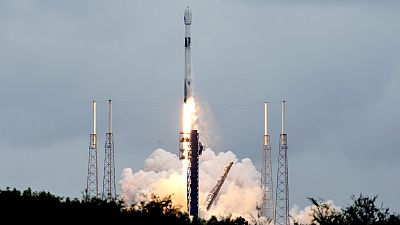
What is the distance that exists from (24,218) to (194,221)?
A: 625 inches

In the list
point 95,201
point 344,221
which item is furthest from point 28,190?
point 344,221

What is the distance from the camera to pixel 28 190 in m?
152

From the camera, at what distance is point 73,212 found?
461 feet

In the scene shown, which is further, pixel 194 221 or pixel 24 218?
pixel 194 221

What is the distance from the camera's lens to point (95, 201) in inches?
5748

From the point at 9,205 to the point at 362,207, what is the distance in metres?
29.8

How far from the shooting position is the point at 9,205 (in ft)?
467

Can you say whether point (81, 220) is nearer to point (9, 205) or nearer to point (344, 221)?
point (9, 205)

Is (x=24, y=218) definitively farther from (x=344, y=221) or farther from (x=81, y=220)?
(x=344, y=221)

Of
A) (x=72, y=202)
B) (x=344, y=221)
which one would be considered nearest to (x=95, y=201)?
(x=72, y=202)

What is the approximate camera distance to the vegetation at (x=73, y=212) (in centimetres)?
13962

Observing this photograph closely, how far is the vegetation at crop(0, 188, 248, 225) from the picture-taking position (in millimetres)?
139625

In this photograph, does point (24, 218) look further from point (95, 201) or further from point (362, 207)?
point (362, 207)

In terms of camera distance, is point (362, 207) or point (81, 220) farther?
point (362, 207)
